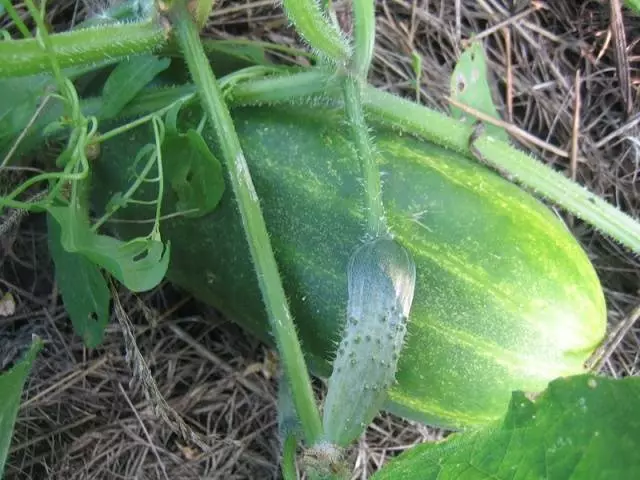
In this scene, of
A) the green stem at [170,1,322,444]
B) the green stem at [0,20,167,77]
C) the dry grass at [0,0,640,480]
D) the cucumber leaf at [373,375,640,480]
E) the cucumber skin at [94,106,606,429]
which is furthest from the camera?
the dry grass at [0,0,640,480]

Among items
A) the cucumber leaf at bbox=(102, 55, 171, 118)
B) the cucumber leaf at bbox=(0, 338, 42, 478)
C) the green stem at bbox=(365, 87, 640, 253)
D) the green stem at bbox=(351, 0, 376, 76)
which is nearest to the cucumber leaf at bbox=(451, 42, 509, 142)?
the green stem at bbox=(365, 87, 640, 253)

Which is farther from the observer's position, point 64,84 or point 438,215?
point 438,215

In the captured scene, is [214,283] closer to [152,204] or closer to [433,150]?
[152,204]

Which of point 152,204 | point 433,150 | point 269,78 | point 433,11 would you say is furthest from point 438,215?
point 433,11

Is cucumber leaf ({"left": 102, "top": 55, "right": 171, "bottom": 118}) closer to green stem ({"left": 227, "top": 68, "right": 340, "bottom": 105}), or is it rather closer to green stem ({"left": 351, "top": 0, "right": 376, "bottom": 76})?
green stem ({"left": 227, "top": 68, "right": 340, "bottom": 105})

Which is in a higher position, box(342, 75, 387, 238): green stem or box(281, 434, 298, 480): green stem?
box(342, 75, 387, 238): green stem

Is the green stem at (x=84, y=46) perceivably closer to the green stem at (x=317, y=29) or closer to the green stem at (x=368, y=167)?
the green stem at (x=317, y=29)
